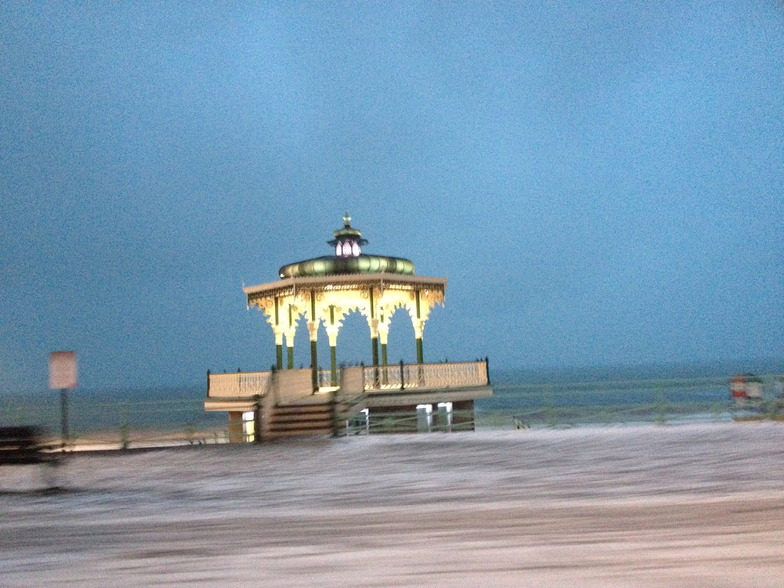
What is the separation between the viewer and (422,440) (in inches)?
601

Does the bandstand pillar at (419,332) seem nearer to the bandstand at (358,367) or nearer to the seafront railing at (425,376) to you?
the bandstand at (358,367)

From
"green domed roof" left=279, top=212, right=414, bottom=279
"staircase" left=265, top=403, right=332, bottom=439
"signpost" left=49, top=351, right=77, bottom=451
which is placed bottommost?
"staircase" left=265, top=403, right=332, bottom=439

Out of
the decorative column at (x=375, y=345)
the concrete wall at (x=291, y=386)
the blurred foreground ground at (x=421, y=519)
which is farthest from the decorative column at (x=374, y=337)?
the blurred foreground ground at (x=421, y=519)

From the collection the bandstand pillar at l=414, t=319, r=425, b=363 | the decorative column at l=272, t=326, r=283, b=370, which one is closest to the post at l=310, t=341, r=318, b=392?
the decorative column at l=272, t=326, r=283, b=370

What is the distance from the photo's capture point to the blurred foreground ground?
202 inches

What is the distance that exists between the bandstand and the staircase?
1.42 metres

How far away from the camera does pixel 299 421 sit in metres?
18.2

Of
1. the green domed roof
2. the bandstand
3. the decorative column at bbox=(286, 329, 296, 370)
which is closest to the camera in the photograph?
the bandstand

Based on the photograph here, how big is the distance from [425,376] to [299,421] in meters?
6.79

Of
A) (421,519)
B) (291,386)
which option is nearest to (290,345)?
(291,386)

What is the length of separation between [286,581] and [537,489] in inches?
175

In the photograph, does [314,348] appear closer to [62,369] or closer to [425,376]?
[425,376]

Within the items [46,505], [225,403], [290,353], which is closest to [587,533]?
[46,505]

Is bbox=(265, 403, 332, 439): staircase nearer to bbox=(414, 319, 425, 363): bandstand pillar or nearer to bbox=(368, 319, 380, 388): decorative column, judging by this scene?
bbox=(368, 319, 380, 388): decorative column
